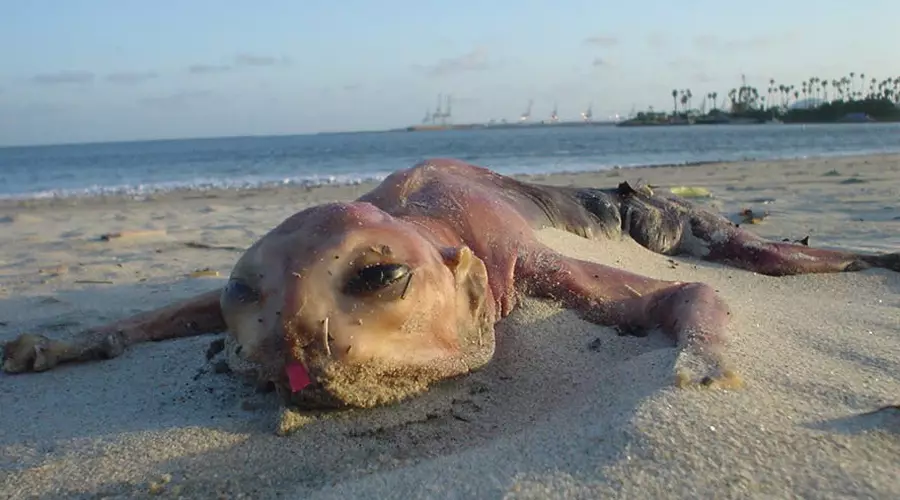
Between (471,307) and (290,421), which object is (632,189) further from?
(290,421)

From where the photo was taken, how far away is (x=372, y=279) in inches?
89.8

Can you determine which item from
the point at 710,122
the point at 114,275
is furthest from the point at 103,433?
the point at 710,122

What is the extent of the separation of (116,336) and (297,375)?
5.45 ft

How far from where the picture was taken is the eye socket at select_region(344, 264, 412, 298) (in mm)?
2271

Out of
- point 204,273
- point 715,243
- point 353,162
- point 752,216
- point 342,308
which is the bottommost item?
point 353,162

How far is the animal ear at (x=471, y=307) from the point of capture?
263cm

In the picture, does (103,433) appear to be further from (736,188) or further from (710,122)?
(710,122)

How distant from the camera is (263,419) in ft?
8.30

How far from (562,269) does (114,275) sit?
379 centimetres

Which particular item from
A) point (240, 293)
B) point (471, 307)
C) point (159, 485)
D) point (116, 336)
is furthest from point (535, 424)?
point (116, 336)

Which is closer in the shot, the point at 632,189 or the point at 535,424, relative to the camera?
the point at 535,424

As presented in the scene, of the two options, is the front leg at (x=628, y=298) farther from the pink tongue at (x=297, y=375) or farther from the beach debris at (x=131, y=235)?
the beach debris at (x=131, y=235)

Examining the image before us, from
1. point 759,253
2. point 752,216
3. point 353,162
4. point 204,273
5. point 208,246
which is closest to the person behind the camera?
point 759,253

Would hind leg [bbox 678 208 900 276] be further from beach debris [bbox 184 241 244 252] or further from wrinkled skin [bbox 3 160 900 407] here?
beach debris [bbox 184 241 244 252]
